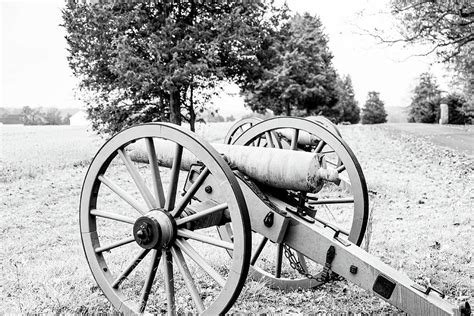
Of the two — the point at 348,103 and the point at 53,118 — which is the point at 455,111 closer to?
the point at 348,103

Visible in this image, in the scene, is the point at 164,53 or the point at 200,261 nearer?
the point at 200,261

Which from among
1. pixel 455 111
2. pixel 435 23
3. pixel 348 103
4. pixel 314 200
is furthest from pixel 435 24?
pixel 348 103

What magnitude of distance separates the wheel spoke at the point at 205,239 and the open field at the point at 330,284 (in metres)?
0.95

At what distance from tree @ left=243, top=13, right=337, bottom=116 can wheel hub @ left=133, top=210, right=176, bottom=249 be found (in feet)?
71.7

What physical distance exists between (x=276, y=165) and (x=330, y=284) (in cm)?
143

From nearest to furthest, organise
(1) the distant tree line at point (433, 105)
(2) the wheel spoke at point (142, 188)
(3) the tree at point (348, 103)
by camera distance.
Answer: (2) the wheel spoke at point (142, 188)
(1) the distant tree line at point (433, 105)
(3) the tree at point (348, 103)

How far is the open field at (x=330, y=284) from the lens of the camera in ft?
11.3

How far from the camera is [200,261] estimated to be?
8.73ft

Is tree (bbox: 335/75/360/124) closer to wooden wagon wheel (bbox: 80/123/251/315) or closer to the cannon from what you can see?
the cannon

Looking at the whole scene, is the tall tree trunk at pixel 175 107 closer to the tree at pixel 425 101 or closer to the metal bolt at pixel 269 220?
the metal bolt at pixel 269 220

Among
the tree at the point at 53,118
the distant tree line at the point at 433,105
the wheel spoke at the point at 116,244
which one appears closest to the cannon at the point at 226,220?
the wheel spoke at the point at 116,244

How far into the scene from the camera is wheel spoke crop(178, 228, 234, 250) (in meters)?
2.55

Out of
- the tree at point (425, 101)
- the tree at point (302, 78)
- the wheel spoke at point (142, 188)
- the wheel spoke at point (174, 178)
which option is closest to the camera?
the wheel spoke at point (174, 178)

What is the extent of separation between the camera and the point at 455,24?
531 inches
